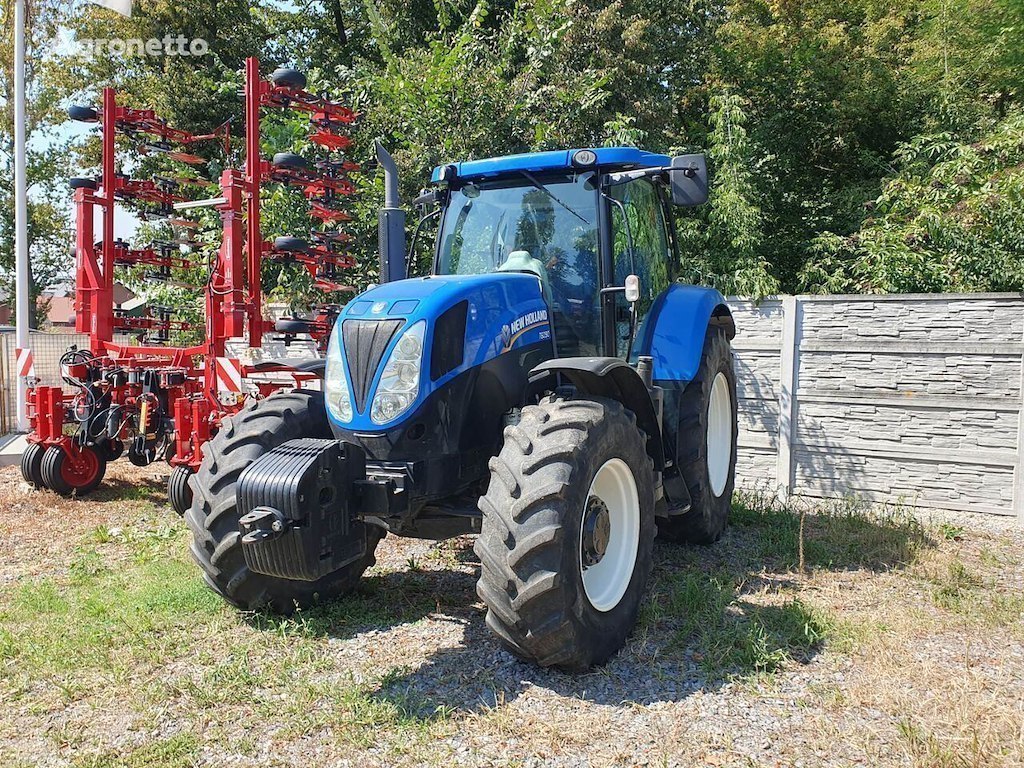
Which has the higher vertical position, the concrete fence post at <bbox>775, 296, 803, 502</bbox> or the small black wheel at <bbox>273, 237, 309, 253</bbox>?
the small black wheel at <bbox>273, 237, 309, 253</bbox>

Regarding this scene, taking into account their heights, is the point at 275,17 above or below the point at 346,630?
above

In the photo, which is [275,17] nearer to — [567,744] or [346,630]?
[346,630]

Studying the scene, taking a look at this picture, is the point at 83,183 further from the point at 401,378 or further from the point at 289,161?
the point at 401,378

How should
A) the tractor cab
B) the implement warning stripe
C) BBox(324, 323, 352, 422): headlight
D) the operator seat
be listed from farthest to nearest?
1. the implement warning stripe
2. the tractor cab
3. the operator seat
4. BBox(324, 323, 352, 422): headlight

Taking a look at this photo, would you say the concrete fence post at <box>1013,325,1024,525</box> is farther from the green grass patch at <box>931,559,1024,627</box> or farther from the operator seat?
the operator seat

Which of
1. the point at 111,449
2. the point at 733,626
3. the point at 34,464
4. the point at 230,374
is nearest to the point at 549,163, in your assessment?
the point at 733,626

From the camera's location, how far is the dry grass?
9.48 feet

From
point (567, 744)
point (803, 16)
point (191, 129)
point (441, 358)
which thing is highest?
point (803, 16)

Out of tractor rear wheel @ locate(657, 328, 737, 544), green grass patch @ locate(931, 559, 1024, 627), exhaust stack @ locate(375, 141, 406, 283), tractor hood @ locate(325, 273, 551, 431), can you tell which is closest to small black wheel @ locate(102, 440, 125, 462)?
exhaust stack @ locate(375, 141, 406, 283)

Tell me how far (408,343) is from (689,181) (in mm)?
1743

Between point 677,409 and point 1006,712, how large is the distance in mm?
2321

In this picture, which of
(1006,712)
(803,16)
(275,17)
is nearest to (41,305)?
(275,17)

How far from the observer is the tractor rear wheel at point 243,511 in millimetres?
3588

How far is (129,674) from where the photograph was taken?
3490 millimetres
